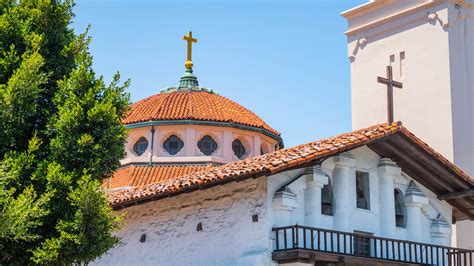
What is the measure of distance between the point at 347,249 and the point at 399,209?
2.80 meters

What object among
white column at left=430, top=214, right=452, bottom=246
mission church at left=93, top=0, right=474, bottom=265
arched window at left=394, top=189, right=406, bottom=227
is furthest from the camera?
white column at left=430, top=214, right=452, bottom=246

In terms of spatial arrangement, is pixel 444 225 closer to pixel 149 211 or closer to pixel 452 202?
pixel 452 202

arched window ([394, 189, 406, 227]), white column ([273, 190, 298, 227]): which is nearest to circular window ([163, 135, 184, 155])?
arched window ([394, 189, 406, 227])

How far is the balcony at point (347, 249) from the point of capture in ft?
62.5

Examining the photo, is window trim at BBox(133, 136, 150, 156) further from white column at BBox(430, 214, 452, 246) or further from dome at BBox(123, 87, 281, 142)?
white column at BBox(430, 214, 452, 246)

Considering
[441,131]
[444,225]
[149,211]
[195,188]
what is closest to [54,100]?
[195,188]

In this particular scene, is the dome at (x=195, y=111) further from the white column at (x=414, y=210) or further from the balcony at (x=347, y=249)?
the balcony at (x=347, y=249)

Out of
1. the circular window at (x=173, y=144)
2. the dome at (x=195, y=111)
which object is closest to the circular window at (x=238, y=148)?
the dome at (x=195, y=111)

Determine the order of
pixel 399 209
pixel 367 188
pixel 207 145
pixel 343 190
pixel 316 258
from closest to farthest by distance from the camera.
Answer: pixel 316 258 < pixel 343 190 < pixel 367 188 < pixel 399 209 < pixel 207 145

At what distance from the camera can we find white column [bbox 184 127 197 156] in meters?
34.3

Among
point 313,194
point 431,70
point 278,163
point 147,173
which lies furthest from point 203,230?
point 147,173

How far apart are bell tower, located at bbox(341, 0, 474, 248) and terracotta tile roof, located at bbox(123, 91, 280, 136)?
20.8 feet

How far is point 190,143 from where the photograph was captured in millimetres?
34406

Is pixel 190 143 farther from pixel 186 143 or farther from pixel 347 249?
pixel 347 249
